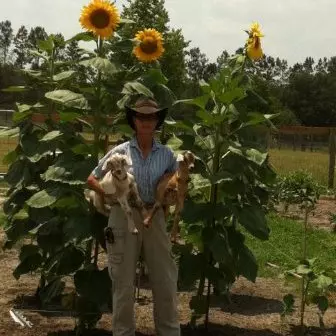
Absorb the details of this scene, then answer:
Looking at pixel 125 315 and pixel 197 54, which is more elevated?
pixel 197 54

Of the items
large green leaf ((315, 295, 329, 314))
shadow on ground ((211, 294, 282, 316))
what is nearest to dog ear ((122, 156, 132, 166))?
large green leaf ((315, 295, 329, 314))

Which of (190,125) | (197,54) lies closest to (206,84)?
(190,125)

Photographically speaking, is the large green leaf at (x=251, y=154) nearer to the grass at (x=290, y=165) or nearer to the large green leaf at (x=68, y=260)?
the large green leaf at (x=68, y=260)

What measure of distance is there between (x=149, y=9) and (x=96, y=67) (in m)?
5.37

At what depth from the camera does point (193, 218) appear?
4.54m

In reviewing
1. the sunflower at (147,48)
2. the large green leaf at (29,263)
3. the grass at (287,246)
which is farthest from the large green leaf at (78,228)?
the grass at (287,246)

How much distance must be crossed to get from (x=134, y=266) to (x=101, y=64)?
1242mm

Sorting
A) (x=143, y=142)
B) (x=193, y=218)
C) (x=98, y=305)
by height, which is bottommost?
(x=98, y=305)

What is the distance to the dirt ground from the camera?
509 cm

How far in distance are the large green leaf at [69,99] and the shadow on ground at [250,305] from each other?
7.17 ft

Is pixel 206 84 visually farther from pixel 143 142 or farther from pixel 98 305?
pixel 98 305

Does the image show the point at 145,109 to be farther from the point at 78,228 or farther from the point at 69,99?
the point at 78,228

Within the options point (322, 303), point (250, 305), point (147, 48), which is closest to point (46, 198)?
point (147, 48)

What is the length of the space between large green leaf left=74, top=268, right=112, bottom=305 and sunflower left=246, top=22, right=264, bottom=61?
1.71 metres
